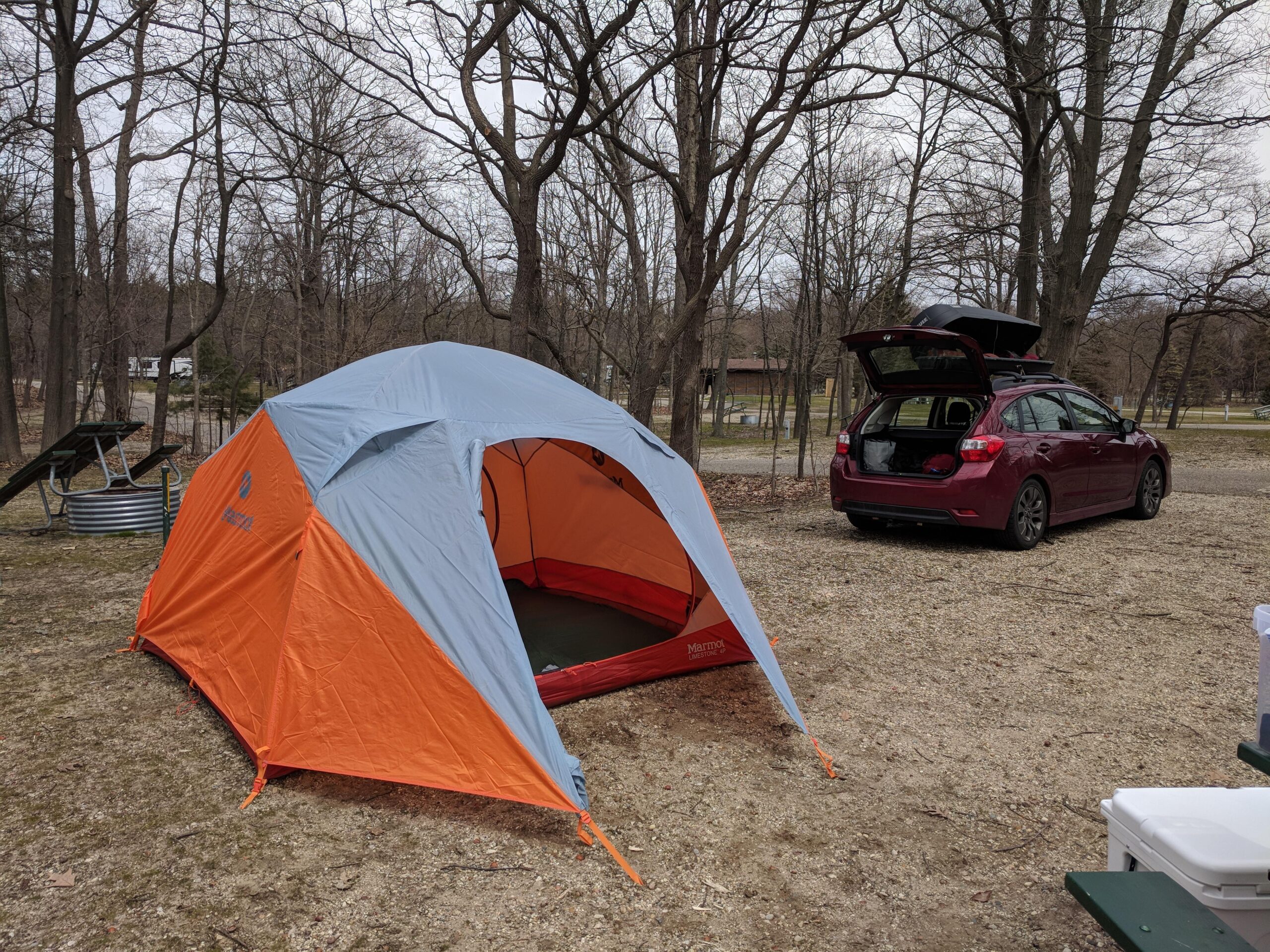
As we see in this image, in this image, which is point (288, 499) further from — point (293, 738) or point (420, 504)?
point (293, 738)

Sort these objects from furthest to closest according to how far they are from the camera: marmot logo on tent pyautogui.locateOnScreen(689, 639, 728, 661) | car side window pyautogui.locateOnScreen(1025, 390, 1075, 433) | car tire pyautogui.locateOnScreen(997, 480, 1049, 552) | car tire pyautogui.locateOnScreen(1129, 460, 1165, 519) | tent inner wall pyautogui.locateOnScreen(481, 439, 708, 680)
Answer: car tire pyautogui.locateOnScreen(1129, 460, 1165, 519) < car side window pyautogui.locateOnScreen(1025, 390, 1075, 433) < car tire pyautogui.locateOnScreen(997, 480, 1049, 552) < tent inner wall pyautogui.locateOnScreen(481, 439, 708, 680) < marmot logo on tent pyautogui.locateOnScreen(689, 639, 728, 661)

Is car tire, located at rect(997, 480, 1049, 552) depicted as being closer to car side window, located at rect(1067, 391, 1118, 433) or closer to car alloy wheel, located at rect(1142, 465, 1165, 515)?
car side window, located at rect(1067, 391, 1118, 433)

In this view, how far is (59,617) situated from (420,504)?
3.51 m

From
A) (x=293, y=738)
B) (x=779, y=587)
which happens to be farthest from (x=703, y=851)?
(x=779, y=587)

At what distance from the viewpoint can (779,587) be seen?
6.19 m

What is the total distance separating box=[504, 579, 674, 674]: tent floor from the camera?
4.57 meters

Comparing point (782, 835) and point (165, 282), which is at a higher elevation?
point (165, 282)

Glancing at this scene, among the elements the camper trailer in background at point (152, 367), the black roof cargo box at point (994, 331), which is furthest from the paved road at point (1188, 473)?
the camper trailer in background at point (152, 367)

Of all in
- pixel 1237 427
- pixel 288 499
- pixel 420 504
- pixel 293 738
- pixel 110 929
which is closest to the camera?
pixel 110 929

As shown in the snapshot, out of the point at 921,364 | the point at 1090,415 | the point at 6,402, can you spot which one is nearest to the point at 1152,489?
the point at 1090,415

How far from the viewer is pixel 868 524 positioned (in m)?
8.28

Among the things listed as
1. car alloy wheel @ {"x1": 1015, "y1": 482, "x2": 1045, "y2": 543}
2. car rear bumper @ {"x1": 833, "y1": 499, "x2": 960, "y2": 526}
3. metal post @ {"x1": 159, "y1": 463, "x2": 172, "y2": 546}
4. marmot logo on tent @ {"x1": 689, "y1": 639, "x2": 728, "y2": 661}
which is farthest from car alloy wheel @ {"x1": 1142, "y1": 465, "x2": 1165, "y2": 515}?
metal post @ {"x1": 159, "y1": 463, "x2": 172, "y2": 546}

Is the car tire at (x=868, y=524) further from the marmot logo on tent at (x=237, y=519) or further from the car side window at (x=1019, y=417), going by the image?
the marmot logo on tent at (x=237, y=519)

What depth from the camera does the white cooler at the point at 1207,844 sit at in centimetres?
158
